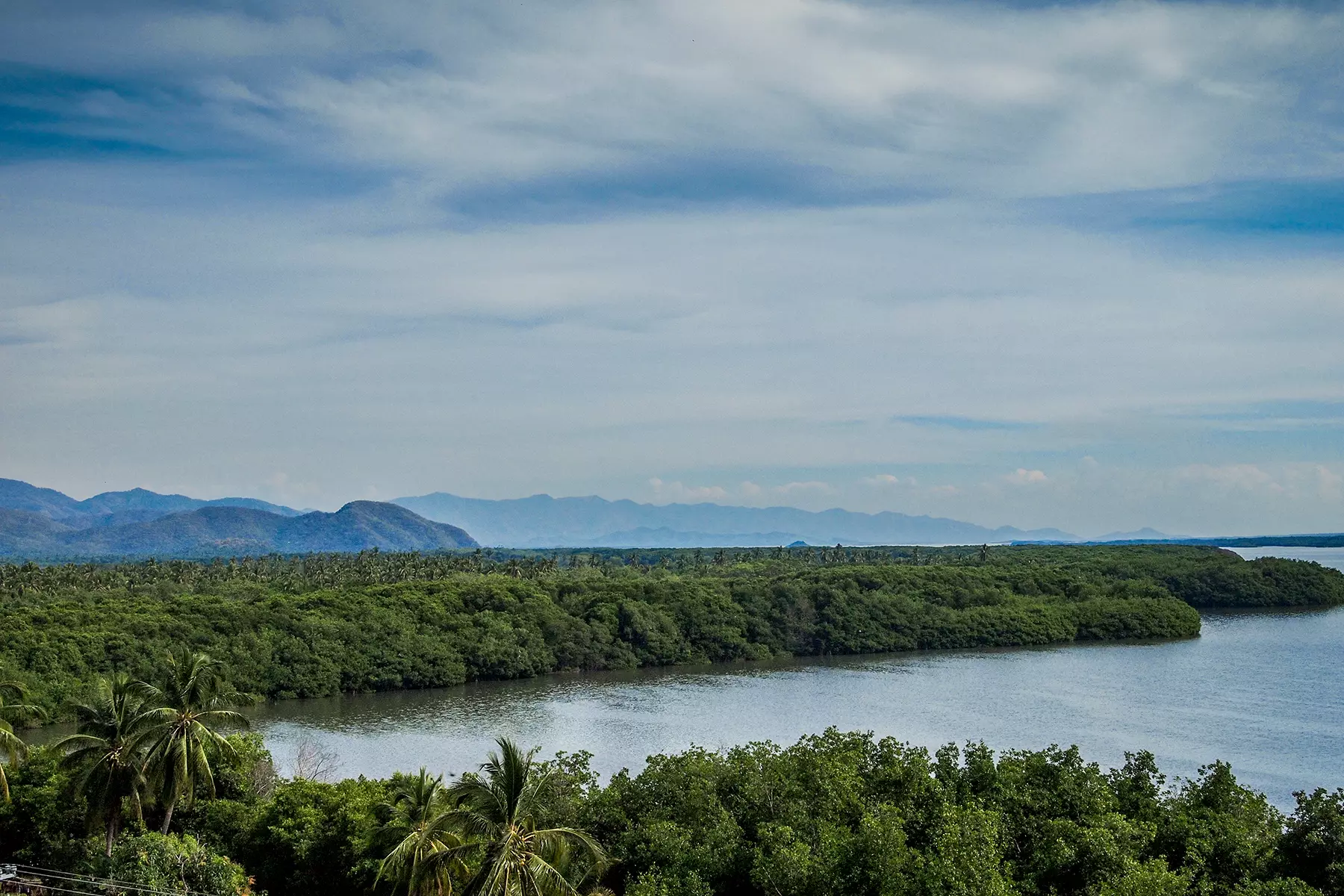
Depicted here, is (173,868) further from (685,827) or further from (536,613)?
(536,613)

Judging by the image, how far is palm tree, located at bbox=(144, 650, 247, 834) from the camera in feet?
81.8

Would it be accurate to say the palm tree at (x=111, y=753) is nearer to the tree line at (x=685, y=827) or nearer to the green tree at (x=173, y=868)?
the tree line at (x=685, y=827)

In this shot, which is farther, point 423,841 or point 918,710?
point 918,710

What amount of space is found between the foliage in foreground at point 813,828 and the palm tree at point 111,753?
98cm

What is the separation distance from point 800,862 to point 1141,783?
9193 millimetres

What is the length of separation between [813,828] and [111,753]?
16.0 metres

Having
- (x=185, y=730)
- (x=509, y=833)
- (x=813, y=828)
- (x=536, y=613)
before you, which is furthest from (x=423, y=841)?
(x=536, y=613)

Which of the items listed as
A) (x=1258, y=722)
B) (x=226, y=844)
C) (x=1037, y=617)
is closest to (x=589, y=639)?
(x=1037, y=617)

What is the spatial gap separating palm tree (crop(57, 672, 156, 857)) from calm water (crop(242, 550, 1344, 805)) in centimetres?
1989

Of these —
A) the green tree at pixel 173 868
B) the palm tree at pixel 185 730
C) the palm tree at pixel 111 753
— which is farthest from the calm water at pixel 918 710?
the palm tree at pixel 111 753

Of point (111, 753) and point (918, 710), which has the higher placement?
point (111, 753)

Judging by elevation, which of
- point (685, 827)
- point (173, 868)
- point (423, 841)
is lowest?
point (173, 868)

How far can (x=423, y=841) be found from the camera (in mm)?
20906

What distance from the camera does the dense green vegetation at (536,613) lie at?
216 feet
